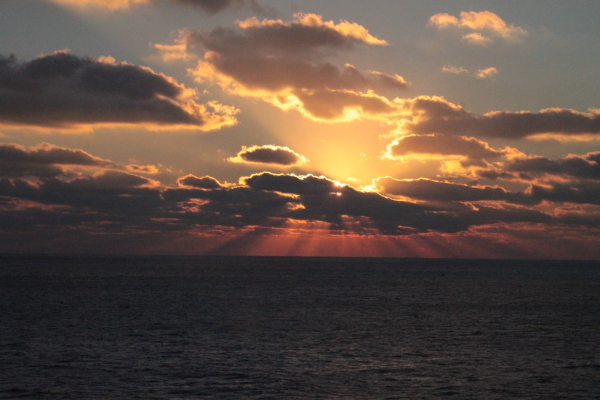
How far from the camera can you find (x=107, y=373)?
49.6 m

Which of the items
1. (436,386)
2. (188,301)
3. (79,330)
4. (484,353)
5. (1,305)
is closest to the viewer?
(436,386)

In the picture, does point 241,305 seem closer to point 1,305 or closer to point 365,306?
point 365,306

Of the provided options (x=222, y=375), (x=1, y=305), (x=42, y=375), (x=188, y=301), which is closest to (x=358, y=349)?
(x=222, y=375)

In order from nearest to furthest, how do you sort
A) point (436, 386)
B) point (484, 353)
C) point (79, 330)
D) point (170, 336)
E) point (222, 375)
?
point (436, 386) < point (222, 375) < point (484, 353) < point (170, 336) < point (79, 330)

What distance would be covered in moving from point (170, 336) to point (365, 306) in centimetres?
5010

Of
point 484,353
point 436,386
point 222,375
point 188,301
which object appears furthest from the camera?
point 188,301

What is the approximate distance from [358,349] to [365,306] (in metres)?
50.2

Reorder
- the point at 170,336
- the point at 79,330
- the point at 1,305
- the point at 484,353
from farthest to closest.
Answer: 1. the point at 1,305
2. the point at 79,330
3. the point at 170,336
4. the point at 484,353

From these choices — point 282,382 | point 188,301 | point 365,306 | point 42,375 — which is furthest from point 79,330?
point 365,306

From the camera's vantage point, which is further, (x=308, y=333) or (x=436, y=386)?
(x=308, y=333)

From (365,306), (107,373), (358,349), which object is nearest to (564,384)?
(358,349)

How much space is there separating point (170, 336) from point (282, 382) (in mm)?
26772

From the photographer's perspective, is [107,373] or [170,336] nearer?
[107,373]

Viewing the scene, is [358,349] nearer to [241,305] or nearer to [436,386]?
[436,386]
